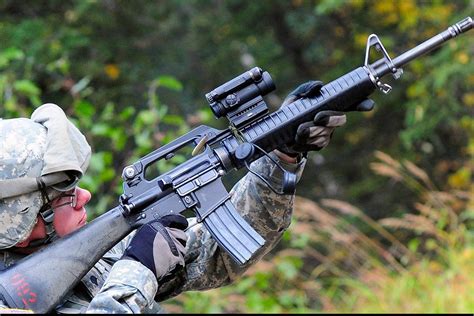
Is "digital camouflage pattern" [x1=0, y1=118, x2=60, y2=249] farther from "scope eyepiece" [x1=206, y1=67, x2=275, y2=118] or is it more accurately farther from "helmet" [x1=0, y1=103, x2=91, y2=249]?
"scope eyepiece" [x1=206, y1=67, x2=275, y2=118]

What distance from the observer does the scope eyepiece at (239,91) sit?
3377 millimetres

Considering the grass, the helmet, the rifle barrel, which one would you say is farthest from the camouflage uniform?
the grass

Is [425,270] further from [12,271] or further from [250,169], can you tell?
[12,271]

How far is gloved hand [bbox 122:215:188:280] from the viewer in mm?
2973

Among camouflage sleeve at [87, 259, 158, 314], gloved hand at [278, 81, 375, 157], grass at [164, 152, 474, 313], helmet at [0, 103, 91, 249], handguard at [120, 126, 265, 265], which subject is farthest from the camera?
grass at [164, 152, 474, 313]

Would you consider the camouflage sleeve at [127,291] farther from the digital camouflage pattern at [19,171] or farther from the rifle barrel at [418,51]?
the rifle barrel at [418,51]

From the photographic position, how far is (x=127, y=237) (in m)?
3.50

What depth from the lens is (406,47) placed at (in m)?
10.1

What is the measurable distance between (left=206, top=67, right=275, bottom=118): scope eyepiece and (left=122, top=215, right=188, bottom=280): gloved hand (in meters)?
0.55

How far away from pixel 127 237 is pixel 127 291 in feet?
2.14

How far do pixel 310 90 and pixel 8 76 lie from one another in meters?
3.87

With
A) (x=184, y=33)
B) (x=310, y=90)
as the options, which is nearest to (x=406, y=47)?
(x=184, y=33)

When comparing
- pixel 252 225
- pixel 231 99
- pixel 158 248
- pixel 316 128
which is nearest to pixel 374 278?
pixel 252 225

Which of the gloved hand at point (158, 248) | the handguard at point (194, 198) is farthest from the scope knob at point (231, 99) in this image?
the gloved hand at point (158, 248)
